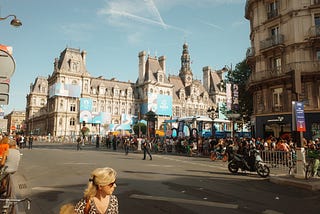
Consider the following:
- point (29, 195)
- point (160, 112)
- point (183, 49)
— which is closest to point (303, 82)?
point (29, 195)

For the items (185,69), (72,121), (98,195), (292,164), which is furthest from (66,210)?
(185,69)

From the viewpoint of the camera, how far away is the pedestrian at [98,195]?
8.47 feet

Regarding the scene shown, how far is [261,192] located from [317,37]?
61.8ft

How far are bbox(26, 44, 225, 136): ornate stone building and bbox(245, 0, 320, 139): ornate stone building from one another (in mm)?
42574

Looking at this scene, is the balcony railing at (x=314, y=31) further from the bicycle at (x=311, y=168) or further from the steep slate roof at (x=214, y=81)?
the steep slate roof at (x=214, y=81)

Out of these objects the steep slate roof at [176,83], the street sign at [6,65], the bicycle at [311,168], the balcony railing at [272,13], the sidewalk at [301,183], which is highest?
the steep slate roof at [176,83]

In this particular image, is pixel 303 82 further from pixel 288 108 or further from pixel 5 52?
pixel 5 52

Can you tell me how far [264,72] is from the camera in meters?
25.2

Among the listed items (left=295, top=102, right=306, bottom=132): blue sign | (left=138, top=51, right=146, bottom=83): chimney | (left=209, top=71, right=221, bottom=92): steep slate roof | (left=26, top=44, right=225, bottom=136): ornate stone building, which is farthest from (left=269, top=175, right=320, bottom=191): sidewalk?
(left=209, top=71, right=221, bottom=92): steep slate roof

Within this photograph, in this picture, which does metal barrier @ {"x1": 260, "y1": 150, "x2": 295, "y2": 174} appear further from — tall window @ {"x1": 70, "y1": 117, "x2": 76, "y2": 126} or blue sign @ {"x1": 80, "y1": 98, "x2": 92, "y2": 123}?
tall window @ {"x1": 70, "y1": 117, "x2": 76, "y2": 126}

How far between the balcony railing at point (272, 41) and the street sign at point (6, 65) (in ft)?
80.0

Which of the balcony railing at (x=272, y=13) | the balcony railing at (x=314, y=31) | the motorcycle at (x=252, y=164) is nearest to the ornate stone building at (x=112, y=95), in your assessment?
the balcony railing at (x=272, y=13)

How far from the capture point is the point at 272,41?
982 inches

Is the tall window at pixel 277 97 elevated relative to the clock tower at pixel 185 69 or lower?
lower
